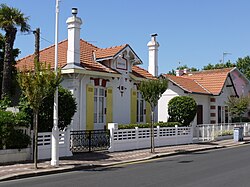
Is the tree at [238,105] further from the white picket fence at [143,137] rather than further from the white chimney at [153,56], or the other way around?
the white chimney at [153,56]

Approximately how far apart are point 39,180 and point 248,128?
25.7m

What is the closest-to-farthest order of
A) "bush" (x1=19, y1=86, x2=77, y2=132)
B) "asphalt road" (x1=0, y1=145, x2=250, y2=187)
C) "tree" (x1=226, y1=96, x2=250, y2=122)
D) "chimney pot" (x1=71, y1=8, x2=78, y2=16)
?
"asphalt road" (x1=0, y1=145, x2=250, y2=187), "bush" (x1=19, y1=86, x2=77, y2=132), "chimney pot" (x1=71, y1=8, x2=78, y2=16), "tree" (x1=226, y1=96, x2=250, y2=122)

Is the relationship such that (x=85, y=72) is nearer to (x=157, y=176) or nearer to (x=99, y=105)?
(x=99, y=105)

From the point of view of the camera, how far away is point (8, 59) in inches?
758

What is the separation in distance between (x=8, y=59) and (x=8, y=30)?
1455 millimetres

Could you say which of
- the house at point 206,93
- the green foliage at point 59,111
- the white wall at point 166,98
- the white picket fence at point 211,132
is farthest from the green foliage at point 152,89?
the white wall at point 166,98

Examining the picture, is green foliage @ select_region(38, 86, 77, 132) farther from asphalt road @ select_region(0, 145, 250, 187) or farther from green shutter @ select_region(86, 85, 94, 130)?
green shutter @ select_region(86, 85, 94, 130)

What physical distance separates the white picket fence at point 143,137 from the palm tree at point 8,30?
581cm

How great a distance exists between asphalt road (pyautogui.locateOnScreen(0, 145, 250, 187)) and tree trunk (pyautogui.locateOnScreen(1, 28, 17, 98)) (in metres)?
8.23

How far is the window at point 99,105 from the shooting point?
21109 mm

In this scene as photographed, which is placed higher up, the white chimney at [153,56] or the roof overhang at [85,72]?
the white chimney at [153,56]

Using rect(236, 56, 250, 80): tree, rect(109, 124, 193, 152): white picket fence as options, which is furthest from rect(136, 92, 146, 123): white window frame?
rect(236, 56, 250, 80): tree

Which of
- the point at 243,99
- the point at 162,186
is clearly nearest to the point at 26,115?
the point at 162,186

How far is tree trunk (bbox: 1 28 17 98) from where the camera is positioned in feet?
63.2
